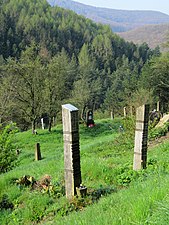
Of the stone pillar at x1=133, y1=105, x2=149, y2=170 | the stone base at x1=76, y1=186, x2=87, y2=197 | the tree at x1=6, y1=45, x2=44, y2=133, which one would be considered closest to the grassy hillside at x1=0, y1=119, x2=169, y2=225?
the stone base at x1=76, y1=186, x2=87, y2=197

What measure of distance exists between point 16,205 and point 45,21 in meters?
139

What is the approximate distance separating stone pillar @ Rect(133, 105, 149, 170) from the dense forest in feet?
68.3

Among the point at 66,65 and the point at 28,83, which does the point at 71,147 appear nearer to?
the point at 28,83

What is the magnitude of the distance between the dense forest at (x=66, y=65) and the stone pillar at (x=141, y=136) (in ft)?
68.3

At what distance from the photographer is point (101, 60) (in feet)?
415

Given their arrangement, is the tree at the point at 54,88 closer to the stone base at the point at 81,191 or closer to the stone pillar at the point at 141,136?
the stone pillar at the point at 141,136

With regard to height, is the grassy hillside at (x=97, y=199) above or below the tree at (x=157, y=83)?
above

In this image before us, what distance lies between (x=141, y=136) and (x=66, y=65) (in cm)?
4137

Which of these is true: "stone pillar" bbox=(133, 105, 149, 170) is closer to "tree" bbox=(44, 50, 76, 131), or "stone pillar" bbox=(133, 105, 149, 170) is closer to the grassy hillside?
the grassy hillside

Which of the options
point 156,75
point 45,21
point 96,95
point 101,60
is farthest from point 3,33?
point 156,75

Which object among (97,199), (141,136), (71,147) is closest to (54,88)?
(141,136)

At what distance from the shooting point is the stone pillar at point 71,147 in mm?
5750

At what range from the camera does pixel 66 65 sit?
47.6 m

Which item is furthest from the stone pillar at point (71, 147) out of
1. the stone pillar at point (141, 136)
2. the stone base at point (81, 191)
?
the stone pillar at point (141, 136)
